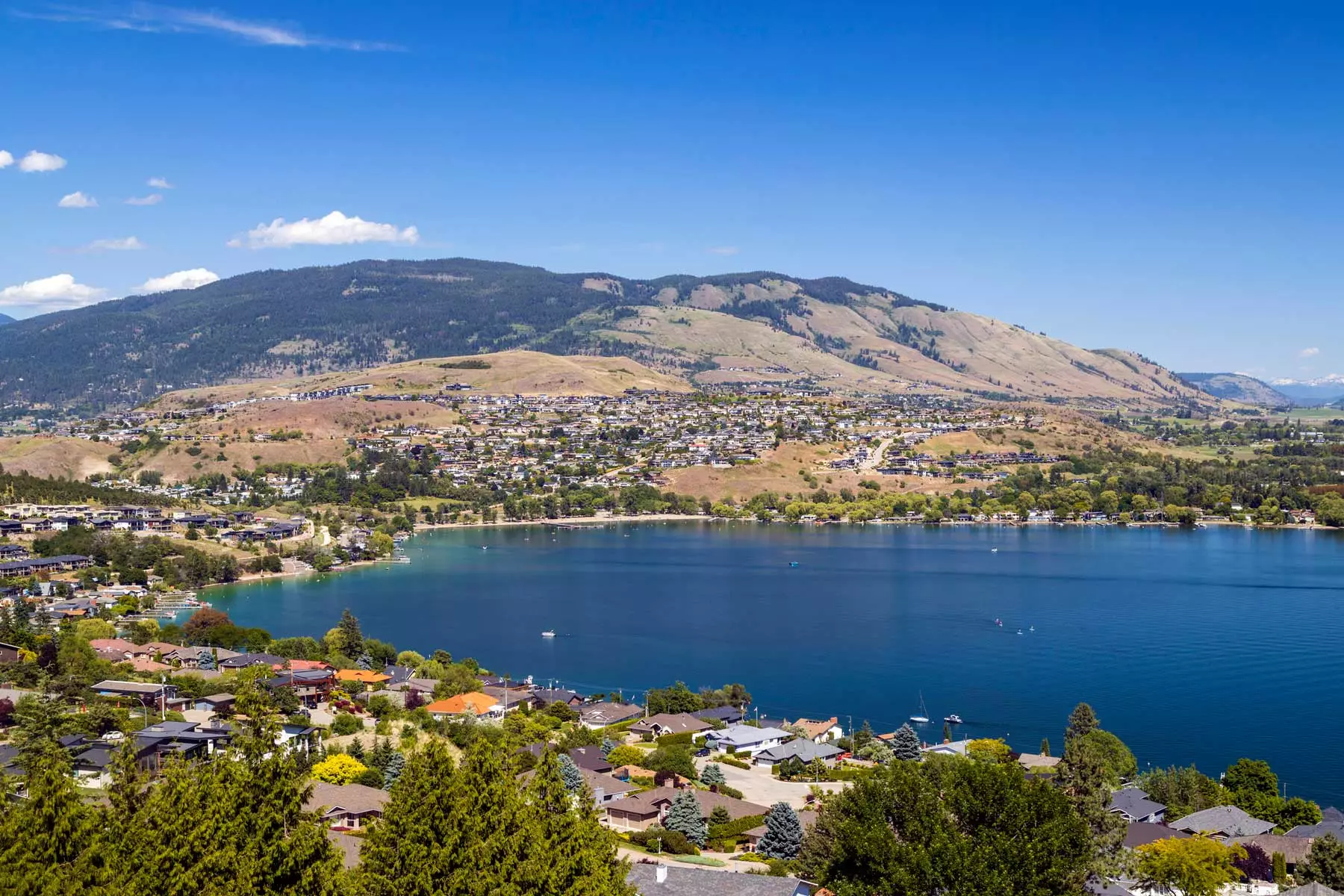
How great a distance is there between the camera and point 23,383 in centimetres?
15838

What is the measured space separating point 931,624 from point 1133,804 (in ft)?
59.3

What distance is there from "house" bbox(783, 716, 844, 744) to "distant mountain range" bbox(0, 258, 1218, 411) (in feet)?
362

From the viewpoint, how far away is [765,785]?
20438 millimetres

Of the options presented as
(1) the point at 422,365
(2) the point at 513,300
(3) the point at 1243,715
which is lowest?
(3) the point at 1243,715

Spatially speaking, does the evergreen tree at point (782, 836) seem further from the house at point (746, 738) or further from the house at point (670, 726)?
the house at point (670, 726)

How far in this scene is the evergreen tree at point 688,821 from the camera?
15984 mm

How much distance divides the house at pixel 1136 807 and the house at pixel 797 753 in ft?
16.8

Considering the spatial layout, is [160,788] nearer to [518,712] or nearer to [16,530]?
[518,712]

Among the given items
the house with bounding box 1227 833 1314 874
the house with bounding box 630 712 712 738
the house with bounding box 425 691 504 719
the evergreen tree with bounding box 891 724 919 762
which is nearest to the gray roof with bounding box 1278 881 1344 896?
the house with bounding box 1227 833 1314 874

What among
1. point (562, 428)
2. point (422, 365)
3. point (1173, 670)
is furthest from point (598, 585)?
point (422, 365)

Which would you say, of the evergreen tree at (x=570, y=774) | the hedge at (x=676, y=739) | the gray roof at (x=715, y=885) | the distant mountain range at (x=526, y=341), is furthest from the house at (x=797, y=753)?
the distant mountain range at (x=526, y=341)

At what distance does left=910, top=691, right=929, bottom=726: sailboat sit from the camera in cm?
2594

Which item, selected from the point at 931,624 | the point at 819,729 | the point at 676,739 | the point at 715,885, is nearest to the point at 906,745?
the point at 819,729

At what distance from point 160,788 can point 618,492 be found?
6415cm
